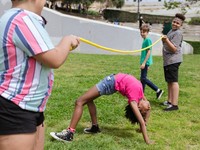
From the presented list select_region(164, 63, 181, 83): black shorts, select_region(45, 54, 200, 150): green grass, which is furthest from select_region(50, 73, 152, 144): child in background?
select_region(164, 63, 181, 83): black shorts

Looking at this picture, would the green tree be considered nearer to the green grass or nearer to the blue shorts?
the green grass

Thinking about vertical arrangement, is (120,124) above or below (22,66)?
below

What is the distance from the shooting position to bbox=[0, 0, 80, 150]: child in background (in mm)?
1825

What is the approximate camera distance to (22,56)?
186 cm

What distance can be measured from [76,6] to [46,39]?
187ft

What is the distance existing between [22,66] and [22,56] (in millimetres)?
55

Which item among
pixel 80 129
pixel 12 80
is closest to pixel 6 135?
pixel 12 80

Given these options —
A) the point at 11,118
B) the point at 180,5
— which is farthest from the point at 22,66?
the point at 180,5

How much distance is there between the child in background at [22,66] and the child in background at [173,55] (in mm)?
3889

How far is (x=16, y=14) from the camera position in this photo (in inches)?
72.3

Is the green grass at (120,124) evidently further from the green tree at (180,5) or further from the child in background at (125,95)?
the green tree at (180,5)

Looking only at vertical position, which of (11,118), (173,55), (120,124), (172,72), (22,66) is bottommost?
(120,124)

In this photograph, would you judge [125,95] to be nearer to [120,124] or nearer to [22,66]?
[120,124]

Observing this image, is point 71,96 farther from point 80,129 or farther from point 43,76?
point 43,76
